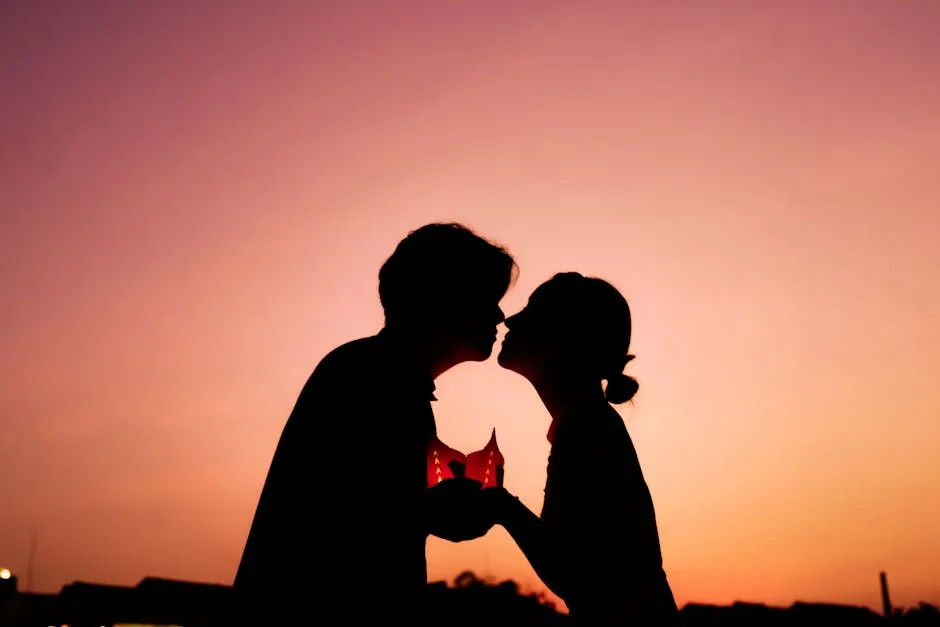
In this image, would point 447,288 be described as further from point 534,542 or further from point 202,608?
point 202,608

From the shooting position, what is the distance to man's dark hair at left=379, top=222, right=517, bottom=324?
3.63 meters

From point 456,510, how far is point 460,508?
2cm

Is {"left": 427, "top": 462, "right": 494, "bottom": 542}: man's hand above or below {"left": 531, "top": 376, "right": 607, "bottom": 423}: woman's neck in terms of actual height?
below

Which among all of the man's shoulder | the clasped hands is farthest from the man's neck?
the clasped hands

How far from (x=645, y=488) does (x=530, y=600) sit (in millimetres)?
31248

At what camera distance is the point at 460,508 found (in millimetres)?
3227

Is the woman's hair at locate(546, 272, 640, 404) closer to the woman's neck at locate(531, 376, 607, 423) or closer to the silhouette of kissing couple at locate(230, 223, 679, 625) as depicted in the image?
the silhouette of kissing couple at locate(230, 223, 679, 625)

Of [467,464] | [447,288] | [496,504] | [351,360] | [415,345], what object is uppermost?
[447,288]

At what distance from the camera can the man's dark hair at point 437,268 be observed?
363 centimetres

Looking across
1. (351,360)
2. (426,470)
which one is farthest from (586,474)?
(351,360)

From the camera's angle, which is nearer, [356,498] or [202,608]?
[356,498]

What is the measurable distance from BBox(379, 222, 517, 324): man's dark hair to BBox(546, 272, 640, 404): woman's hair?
0.82m

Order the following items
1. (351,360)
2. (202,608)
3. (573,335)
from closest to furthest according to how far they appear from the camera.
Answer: (351,360) → (573,335) → (202,608)

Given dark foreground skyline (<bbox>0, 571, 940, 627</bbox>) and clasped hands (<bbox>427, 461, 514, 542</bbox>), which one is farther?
dark foreground skyline (<bbox>0, 571, 940, 627</bbox>)
